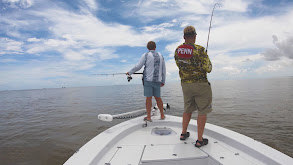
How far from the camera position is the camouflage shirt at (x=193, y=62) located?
78.4 inches

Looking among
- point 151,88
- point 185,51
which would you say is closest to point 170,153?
point 185,51

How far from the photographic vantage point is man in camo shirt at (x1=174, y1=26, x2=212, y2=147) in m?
2.00

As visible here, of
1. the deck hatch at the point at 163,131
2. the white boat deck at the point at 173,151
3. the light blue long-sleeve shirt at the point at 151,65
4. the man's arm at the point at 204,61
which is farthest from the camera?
the light blue long-sleeve shirt at the point at 151,65

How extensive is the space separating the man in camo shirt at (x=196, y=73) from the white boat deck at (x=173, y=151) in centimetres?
26

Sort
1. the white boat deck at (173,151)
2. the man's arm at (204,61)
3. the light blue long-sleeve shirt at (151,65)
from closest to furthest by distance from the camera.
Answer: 1. the white boat deck at (173,151)
2. the man's arm at (204,61)
3. the light blue long-sleeve shirt at (151,65)

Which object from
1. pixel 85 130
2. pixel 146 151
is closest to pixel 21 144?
pixel 85 130

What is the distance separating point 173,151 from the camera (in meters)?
1.95

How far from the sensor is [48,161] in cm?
311

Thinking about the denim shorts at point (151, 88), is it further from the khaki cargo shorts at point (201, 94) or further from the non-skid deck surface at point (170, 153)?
the khaki cargo shorts at point (201, 94)

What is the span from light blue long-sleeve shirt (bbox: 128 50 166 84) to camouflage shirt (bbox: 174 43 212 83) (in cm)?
98

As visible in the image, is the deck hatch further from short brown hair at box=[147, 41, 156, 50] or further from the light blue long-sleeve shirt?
short brown hair at box=[147, 41, 156, 50]

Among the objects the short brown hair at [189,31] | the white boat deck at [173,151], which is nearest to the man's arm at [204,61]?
the short brown hair at [189,31]

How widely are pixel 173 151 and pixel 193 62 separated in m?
1.24

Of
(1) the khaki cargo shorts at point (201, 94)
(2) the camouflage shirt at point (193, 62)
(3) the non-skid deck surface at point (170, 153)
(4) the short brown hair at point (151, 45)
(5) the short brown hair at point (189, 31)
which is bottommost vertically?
(3) the non-skid deck surface at point (170, 153)
